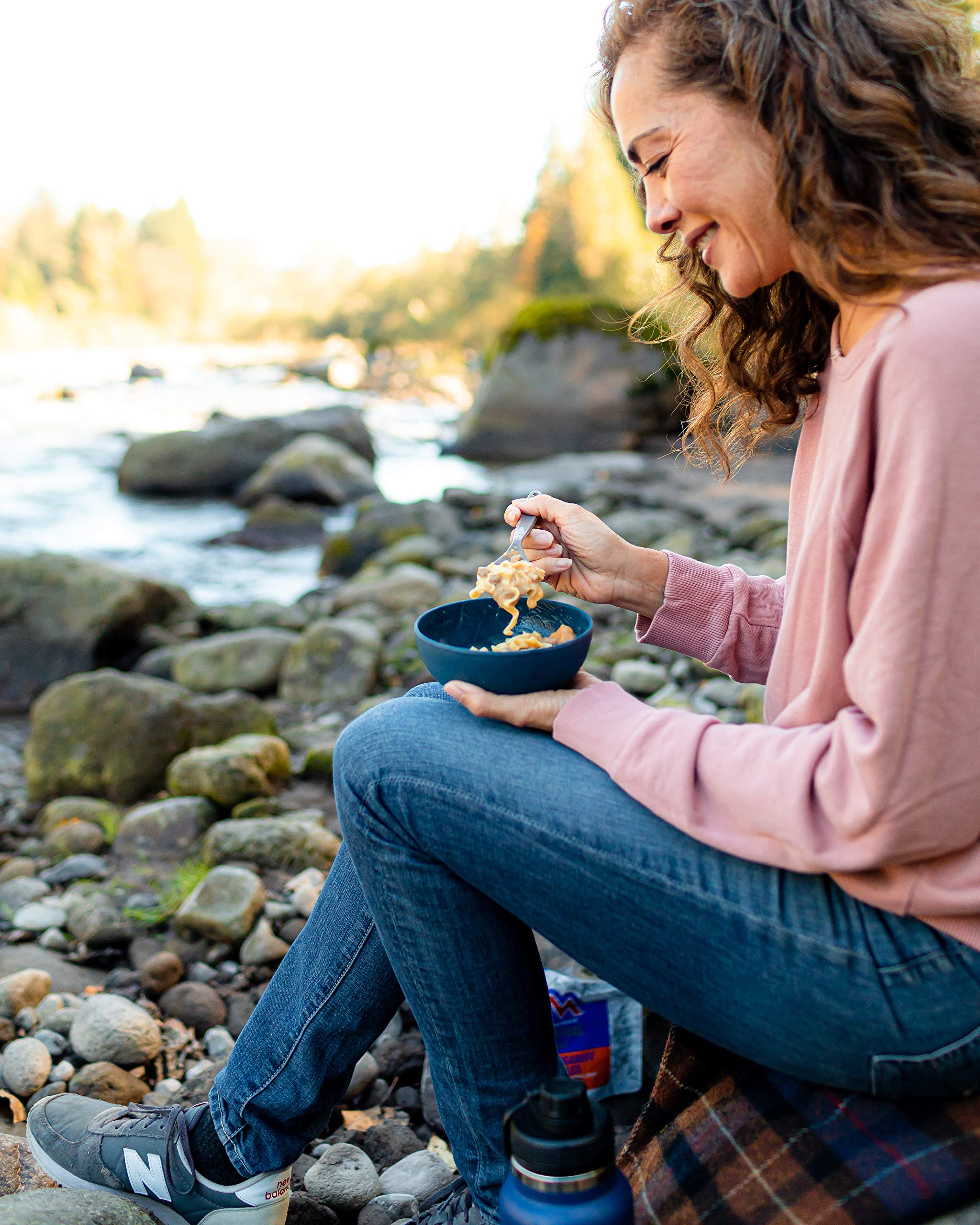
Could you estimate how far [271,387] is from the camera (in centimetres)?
2152

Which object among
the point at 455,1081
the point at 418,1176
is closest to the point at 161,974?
the point at 418,1176

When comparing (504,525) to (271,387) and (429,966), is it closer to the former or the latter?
(429,966)

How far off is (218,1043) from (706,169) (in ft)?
6.16

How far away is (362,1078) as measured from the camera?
76.9 inches

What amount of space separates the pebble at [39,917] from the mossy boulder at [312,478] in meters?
6.95

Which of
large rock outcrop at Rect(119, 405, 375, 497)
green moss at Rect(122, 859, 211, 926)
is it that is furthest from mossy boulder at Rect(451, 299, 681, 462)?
green moss at Rect(122, 859, 211, 926)

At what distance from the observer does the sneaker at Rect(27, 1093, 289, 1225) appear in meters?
1.52

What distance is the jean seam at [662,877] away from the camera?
1.12 m

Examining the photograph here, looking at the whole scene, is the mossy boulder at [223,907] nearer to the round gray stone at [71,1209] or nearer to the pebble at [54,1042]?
the pebble at [54,1042]

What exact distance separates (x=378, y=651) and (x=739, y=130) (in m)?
3.41

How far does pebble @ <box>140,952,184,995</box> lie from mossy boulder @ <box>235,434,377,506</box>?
735cm

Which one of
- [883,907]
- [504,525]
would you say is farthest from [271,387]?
[883,907]

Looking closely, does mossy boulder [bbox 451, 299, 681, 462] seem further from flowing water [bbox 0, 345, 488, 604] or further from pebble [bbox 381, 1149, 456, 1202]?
pebble [bbox 381, 1149, 456, 1202]

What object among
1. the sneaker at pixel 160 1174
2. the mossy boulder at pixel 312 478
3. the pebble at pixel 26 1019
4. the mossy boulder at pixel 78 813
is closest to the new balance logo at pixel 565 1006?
the sneaker at pixel 160 1174
